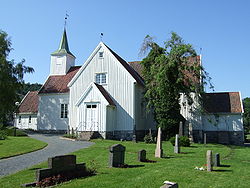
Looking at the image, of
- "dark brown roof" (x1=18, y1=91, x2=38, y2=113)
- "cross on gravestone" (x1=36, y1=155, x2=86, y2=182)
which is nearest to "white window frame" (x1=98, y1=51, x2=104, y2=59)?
"dark brown roof" (x1=18, y1=91, x2=38, y2=113)

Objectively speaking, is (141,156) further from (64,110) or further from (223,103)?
(64,110)

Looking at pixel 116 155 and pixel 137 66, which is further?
pixel 137 66

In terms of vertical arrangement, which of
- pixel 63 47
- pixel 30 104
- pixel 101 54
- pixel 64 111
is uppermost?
pixel 63 47

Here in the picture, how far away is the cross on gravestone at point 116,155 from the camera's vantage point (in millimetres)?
11138

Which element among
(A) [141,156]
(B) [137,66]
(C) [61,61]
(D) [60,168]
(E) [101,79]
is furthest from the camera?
(C) [61,61]

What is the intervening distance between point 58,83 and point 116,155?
24.7 meters

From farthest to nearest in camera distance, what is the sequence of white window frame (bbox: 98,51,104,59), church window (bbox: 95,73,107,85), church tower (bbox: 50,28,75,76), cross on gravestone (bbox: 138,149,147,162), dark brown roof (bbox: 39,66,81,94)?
church tower (bbox: 50,28,75,76) < dark brown roof (bbox: 39,66,81,94) < white window frame (bbox: 98,51,104,59) < church window (bbox: 95,73,107,85) < cross on gravestone (bbox: 138,149,147,162)

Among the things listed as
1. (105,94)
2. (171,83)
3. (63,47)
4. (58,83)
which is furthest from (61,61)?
(171,83)

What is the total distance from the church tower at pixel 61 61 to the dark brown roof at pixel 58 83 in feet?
3.20

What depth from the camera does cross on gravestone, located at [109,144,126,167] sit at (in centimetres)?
1114

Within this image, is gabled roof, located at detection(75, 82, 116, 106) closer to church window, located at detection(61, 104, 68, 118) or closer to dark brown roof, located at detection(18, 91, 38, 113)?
church window, located at detection(61, 104, 68, 118)

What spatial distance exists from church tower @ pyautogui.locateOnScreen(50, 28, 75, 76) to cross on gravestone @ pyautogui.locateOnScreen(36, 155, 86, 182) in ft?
91.1

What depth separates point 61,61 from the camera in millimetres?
36781

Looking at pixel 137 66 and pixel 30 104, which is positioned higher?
pixel 137 66
